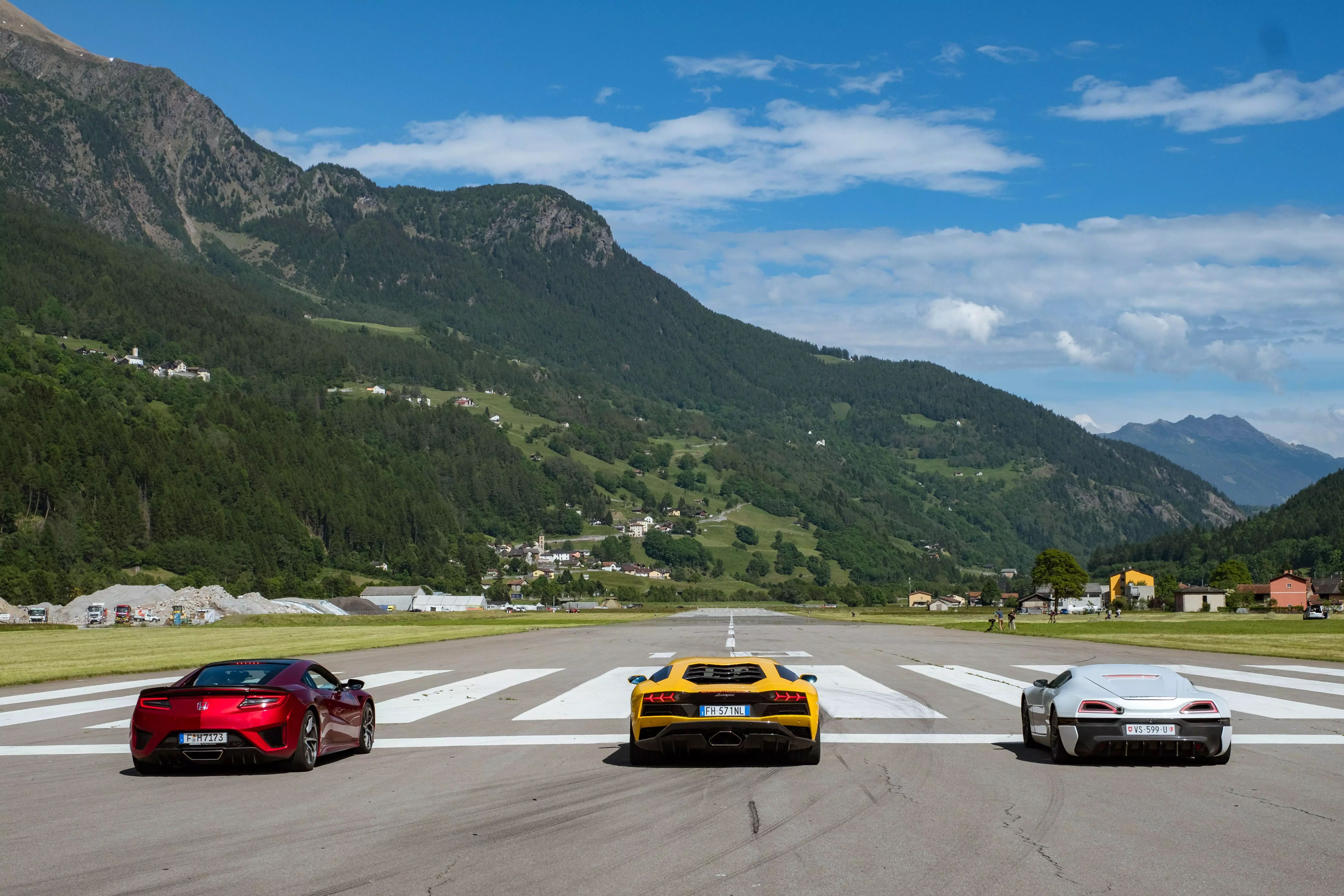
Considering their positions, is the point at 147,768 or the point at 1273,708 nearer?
the point at 147,768

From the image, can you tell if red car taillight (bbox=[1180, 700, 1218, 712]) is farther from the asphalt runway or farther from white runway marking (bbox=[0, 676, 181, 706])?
white runway marking (bbox=[0, 676, 181, 706])

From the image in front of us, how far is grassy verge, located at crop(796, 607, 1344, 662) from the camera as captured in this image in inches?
1572

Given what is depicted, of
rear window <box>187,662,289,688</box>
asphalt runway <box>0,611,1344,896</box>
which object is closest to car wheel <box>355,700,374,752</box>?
asphalt runway <box>0,611,1344,896</box>

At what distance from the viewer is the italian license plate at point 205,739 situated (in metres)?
13.7

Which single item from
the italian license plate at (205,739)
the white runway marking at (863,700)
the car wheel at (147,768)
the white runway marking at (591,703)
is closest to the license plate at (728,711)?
the white runway marking at (863,700)

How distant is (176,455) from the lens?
177 m

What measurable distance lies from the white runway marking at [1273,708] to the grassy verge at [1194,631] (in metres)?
13.8

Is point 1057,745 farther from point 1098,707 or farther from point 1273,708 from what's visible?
point 1273,708

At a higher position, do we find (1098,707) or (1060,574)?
(1098,707)

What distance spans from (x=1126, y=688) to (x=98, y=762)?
1281 cm

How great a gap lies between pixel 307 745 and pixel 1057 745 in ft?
29.8

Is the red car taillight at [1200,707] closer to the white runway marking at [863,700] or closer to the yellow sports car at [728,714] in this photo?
the yellow sports car at [728,714]

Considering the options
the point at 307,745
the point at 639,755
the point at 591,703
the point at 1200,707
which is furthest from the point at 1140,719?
the point at 591,703

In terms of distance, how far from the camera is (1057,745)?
14.1m
